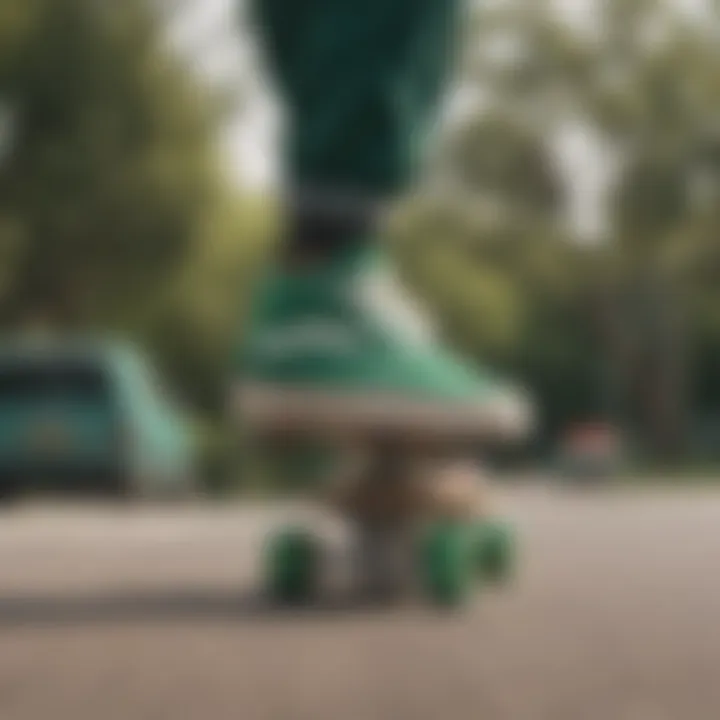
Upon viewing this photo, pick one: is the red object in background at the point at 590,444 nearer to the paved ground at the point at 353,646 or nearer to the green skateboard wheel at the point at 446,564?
the paved ground at the point at 353,646

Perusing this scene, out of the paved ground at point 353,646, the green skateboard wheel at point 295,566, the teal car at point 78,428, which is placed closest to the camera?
the paved ground at point 353,646

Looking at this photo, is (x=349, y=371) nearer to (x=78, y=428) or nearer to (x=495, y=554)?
(x=495, y=554)

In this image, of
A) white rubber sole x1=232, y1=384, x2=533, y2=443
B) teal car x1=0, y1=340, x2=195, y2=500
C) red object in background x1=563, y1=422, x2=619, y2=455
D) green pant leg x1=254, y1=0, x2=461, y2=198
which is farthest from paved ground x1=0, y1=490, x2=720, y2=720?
red object in background x1=563, y1=422, x2=619, y2=455

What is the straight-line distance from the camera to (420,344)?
344cm

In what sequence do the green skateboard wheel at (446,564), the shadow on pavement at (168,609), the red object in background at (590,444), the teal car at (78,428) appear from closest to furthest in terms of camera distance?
the shadow on pavement at (168,609) < the green skateboard wheel at (446,564) < the teal car at (78,428) < the red object in background at (590,444)

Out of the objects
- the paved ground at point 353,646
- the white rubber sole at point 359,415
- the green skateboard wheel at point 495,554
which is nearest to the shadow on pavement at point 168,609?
the paved ground at point 353,646

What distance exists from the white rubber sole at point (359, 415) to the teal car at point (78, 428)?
5.57 m

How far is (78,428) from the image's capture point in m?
9.08

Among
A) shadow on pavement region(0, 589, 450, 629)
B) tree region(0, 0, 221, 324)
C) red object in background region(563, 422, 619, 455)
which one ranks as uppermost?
tree region(0, 0, 221, 324)

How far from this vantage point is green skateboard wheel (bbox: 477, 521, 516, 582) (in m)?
Result: 4.07

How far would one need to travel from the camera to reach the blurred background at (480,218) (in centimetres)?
1458

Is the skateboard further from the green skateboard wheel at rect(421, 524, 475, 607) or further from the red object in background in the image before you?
the red object in background

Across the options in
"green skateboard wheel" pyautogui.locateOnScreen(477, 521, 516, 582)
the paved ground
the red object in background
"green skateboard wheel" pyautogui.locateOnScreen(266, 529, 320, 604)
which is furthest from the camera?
the red object in background

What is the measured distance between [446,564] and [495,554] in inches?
28.0
